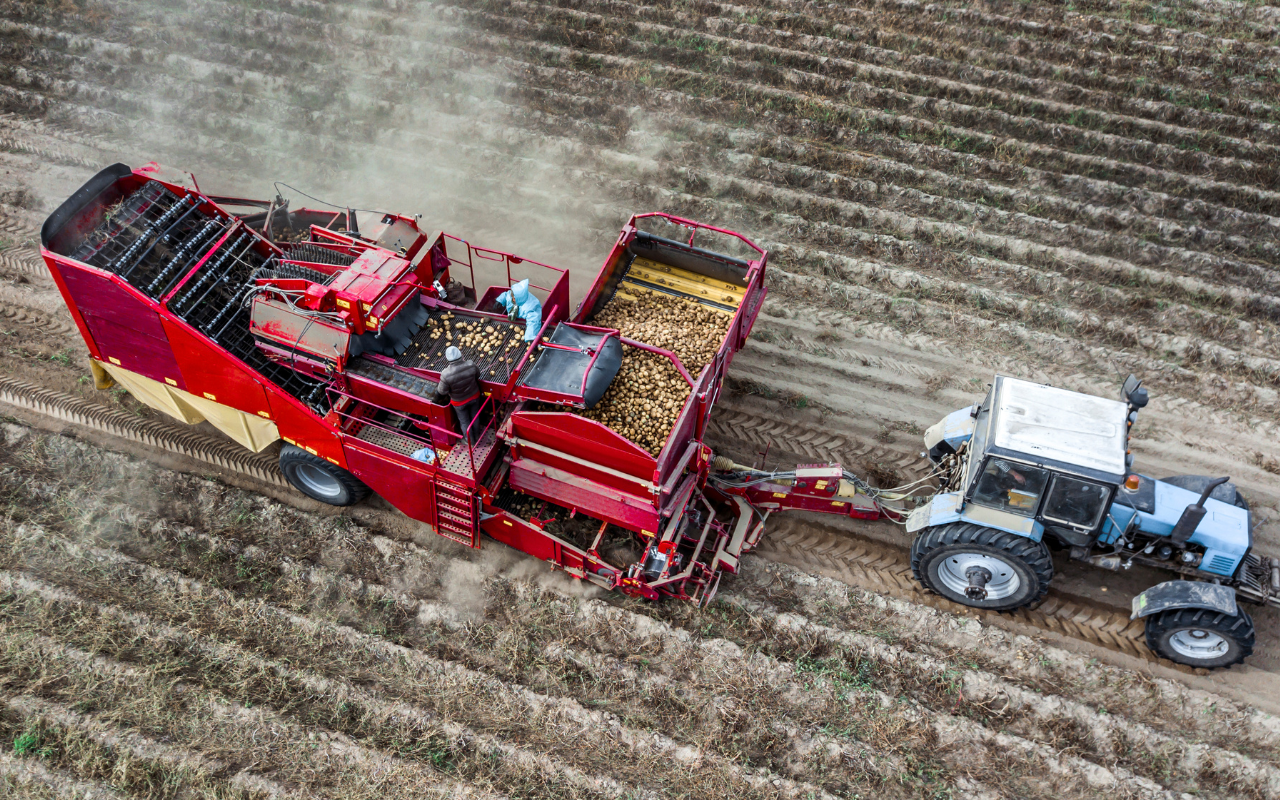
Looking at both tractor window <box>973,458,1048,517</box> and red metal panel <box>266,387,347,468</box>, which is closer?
tractor window <box>973,458,1048,517</box>

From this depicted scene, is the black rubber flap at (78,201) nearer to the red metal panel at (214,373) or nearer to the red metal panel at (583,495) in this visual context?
the red metal panel at (214,373)

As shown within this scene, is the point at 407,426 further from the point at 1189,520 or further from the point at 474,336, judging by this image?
the point at 1189,520

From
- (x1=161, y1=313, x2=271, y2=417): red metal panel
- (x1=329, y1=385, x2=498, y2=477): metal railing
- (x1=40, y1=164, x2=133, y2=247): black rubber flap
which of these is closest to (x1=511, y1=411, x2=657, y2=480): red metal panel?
(x1=329, y1=385, x2=498, y2=477): metal railing

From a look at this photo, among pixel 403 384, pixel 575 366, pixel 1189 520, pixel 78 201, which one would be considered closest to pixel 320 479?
pixel 403 384

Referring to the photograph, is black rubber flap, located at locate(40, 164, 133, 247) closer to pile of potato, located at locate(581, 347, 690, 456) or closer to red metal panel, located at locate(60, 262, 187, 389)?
red metal panel, located at locate(60, 262, 187, 389)

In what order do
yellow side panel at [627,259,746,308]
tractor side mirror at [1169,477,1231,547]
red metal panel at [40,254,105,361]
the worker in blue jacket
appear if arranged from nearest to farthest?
tractor side mirror at [1169,477,1231,547], red metal panel at [40,254,105,361], the worker in blue jacket, yellow side panel at [627,259,746,308]

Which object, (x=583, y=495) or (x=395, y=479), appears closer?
(x=583, y=495)

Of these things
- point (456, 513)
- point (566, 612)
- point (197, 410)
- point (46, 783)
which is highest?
point (197, 410)

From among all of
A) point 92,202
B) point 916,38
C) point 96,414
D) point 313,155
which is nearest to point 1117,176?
point 916,38
